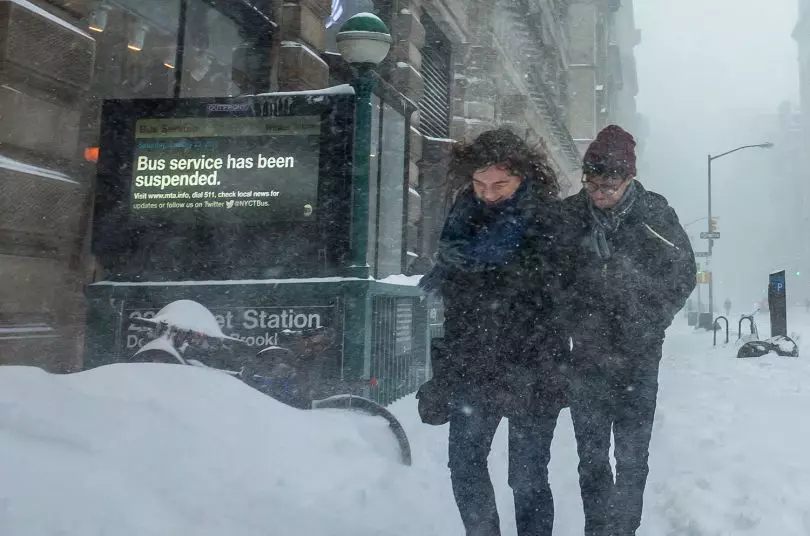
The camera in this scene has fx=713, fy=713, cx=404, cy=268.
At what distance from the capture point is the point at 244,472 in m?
3.79

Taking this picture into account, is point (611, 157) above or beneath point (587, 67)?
beneath

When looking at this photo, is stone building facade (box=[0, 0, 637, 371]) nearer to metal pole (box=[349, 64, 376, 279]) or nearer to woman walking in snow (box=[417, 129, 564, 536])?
woman walking in snow (box=[417, 129, 564, 536])

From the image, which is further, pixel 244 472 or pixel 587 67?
pixel 587 67

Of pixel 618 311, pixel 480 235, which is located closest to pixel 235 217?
pixel 480 235

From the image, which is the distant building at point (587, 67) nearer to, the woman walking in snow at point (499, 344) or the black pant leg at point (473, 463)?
the woman walking in snow at point (499, 344)

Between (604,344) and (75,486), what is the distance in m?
2.47

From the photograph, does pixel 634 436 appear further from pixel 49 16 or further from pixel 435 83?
pixel 435 83

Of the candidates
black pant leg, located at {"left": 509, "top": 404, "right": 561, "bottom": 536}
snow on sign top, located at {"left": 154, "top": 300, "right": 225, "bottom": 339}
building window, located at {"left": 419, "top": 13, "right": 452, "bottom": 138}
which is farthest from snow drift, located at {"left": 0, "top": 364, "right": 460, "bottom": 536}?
building window, located at {"left": 419, "top": 13, "right": 452, "bottom": 138}

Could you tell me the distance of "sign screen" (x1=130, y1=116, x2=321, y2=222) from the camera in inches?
245

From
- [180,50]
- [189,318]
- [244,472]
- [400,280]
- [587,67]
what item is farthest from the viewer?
[587,67]

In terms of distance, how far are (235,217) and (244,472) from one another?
2.95 m

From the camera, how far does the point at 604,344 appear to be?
350 cm

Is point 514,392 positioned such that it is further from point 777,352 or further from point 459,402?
point 777,352

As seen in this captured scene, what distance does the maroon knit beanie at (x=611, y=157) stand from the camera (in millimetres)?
3490
